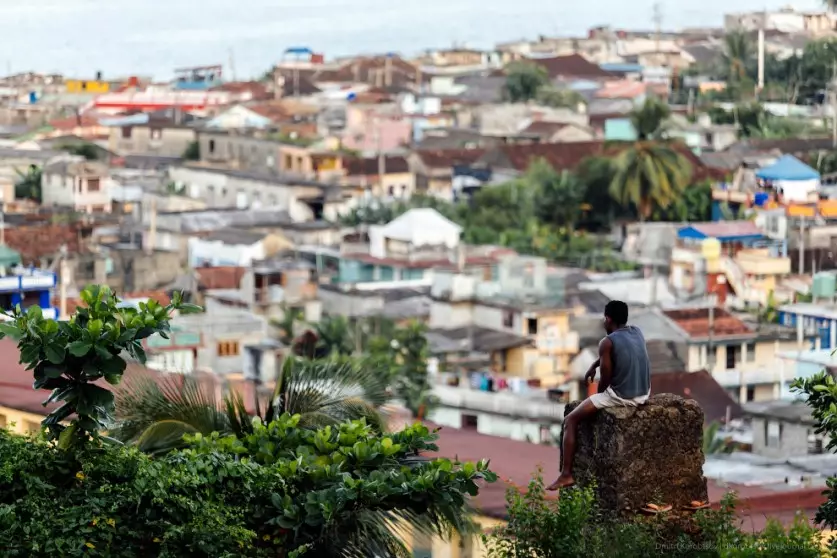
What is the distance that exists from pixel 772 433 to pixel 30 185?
33677mm

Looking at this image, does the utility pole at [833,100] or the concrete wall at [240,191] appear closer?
the concrete wall at [240,191]

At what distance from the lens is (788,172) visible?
53.1m

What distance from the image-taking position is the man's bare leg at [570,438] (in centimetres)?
862

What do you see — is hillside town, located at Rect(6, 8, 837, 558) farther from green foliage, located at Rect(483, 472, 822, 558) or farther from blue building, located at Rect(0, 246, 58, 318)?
green foliage, located at Rect(483, 472, 822, 558)

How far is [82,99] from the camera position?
89.6 m

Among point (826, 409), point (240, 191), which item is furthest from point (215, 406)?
point (240, 191)

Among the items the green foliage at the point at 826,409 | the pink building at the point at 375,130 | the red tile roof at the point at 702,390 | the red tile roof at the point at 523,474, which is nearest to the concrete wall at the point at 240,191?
the pink building at the point at 375,130

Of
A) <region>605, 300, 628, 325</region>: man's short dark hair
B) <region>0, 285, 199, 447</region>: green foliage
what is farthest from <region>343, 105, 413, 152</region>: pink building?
<region>605, 300, 628, 325</region>: man's short dark hair

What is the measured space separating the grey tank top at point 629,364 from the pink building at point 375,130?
2309 inches

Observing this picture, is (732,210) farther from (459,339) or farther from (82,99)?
(82,99)

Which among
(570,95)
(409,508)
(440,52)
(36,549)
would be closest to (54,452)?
(36,549)

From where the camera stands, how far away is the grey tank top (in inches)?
340

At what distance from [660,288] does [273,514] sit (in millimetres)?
34653

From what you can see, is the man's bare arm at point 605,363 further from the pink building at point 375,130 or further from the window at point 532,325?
the pink building at point 375,130
